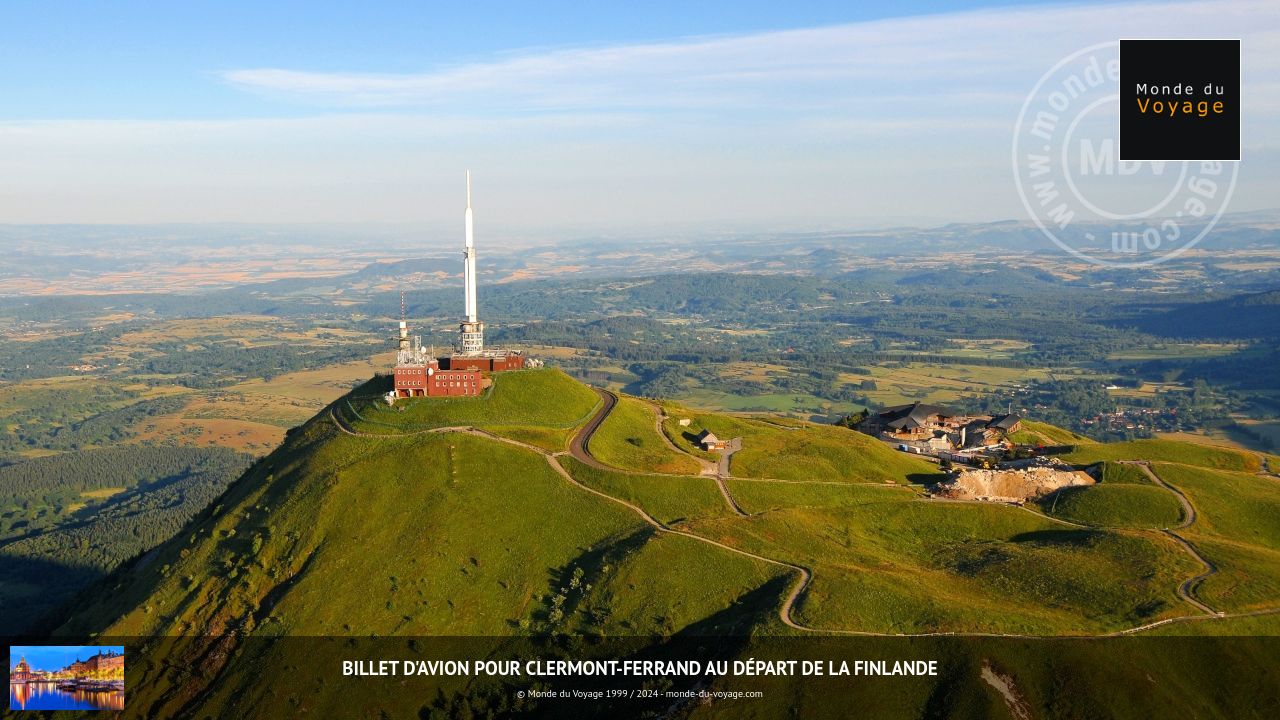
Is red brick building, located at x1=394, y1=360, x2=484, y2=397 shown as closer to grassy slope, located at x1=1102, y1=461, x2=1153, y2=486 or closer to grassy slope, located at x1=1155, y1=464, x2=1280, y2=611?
grassy slope, located at x1=1102, y1=461, x2=1153, y2=486

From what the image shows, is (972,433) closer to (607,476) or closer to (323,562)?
(607,476)

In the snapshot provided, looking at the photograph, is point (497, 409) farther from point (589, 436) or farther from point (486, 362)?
point (589, 436)

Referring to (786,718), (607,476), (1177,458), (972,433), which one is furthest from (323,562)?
(1177,458)

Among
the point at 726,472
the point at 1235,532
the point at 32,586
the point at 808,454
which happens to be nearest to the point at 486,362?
the point at 726,472

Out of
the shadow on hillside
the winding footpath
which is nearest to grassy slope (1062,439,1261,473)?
the winding footpath

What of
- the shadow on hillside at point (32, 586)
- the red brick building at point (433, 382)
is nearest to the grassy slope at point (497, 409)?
the red brick building at point (433, 382)

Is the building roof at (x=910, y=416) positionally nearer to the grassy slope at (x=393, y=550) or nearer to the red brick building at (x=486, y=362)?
the red brick building at (x=486, y=362)

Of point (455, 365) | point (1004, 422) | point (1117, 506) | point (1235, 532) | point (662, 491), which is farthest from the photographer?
point (1004, 422)
